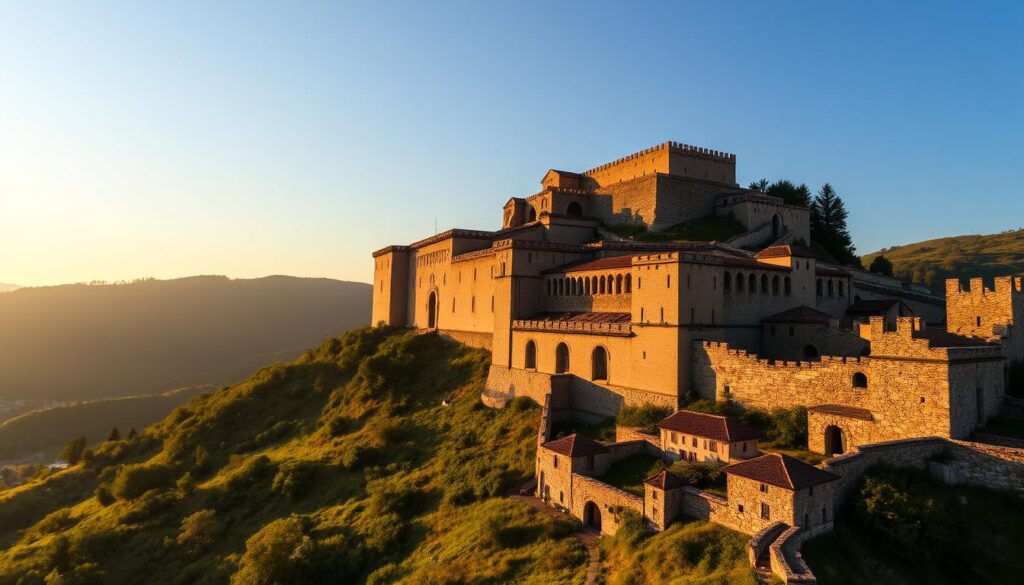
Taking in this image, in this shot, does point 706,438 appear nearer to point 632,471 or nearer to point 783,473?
point 632,471

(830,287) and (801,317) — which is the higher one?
(830,287)

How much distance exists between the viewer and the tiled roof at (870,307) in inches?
1612

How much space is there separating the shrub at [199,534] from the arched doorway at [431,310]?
3081 cm

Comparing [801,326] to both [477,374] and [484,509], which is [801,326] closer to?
[484,509]

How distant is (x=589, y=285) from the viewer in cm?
4569

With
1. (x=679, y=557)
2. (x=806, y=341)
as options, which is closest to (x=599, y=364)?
(x=806, y=341)

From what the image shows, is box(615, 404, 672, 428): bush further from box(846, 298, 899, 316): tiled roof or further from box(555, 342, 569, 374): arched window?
box(846, 298, 899, 316): tiled roof

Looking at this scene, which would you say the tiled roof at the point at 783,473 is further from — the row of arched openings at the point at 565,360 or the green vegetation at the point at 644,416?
the row of arched openings at the point at 565,360

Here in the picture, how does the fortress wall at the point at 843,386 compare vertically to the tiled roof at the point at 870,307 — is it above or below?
below

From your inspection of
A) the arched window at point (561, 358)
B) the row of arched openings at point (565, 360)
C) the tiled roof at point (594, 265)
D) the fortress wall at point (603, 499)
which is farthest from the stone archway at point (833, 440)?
the arched window at point (561, 358)

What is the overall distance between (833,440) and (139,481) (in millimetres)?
57361

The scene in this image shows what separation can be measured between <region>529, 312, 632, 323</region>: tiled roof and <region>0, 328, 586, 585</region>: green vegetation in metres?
7.22

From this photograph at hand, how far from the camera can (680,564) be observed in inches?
829

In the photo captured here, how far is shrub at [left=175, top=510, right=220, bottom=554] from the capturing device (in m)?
43.3
